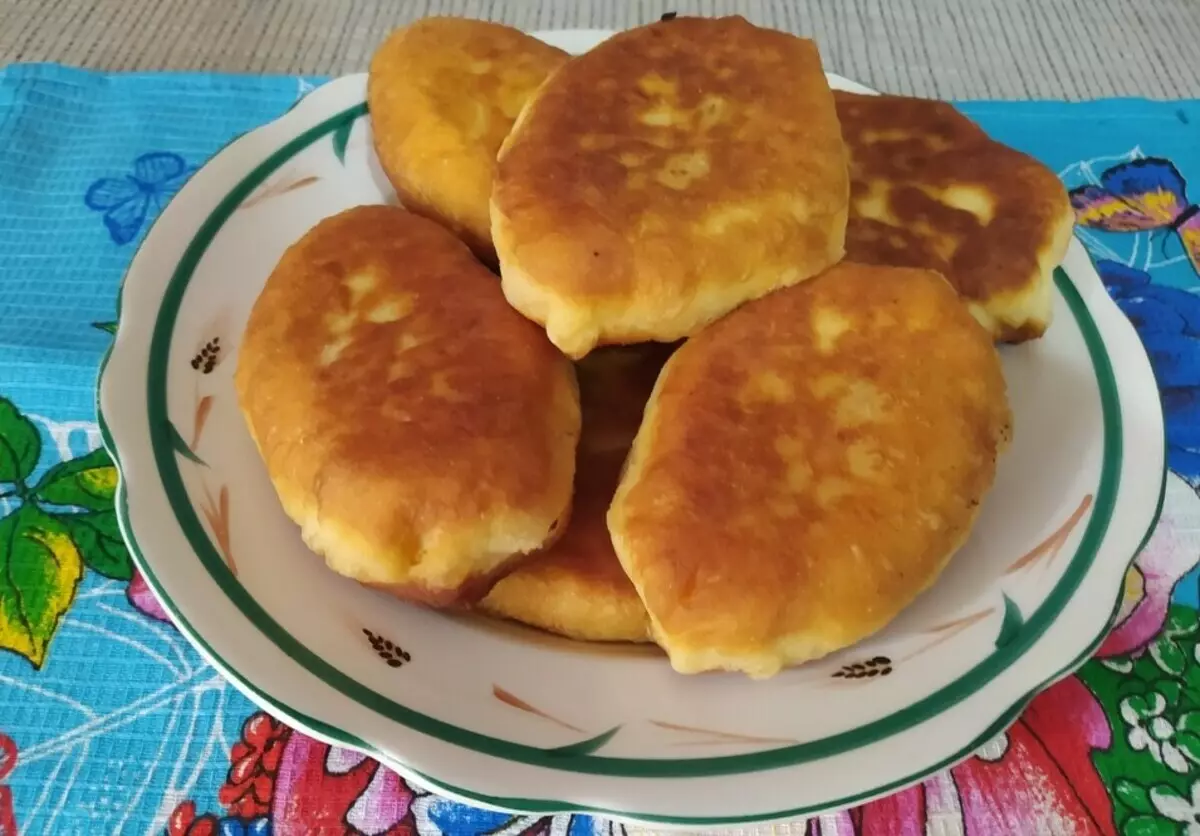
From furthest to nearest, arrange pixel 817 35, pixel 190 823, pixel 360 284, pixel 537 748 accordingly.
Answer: pixel 817 35 < pixel 360 284 < pixel 190 823 < pixel 537 748

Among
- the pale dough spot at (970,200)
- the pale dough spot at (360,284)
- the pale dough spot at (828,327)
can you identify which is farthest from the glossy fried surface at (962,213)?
the pale dough spot at (360,284)

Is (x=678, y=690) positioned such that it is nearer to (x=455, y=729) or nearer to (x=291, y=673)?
(x=455, y=729)

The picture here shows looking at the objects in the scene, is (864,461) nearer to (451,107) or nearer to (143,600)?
(451,107)

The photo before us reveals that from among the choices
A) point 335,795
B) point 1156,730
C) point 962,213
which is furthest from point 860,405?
point 335,795

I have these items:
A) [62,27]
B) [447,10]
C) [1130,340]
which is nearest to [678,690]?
[1130,340]

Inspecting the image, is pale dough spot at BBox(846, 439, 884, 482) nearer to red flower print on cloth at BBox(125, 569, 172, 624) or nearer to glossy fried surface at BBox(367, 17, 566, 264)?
glossy fried surface at BBox(367, 17, 566, 264)

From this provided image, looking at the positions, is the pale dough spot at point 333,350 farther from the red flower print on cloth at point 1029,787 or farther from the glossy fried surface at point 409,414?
the red flower print on cloth at point 1029,787

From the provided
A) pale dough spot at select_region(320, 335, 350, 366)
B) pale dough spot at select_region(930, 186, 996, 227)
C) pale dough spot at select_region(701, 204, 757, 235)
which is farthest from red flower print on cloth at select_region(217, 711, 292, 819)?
pale dough spot at select_region(930, 186, 996, 227)
